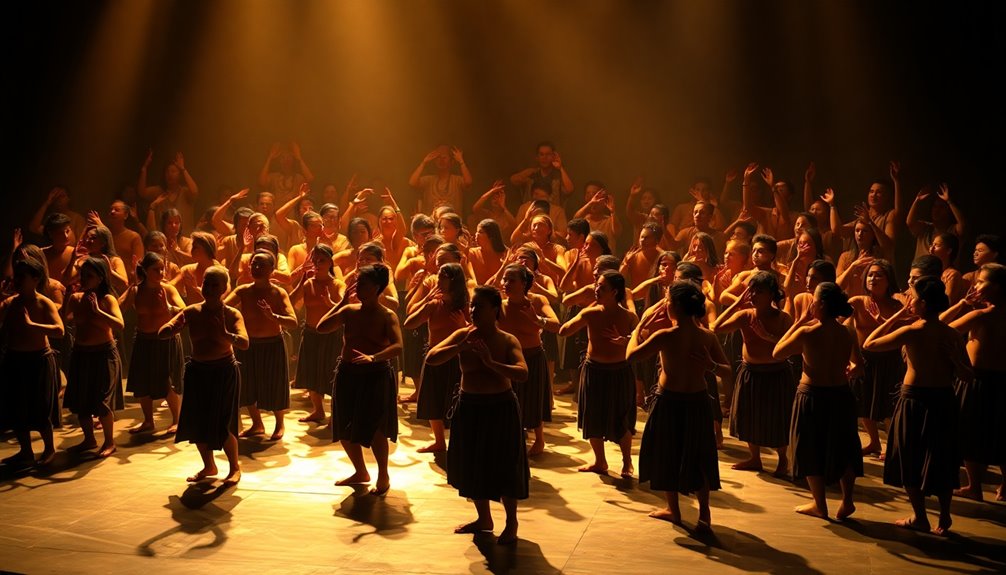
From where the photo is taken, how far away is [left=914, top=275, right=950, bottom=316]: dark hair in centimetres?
557

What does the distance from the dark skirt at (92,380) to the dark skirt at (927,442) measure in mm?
5210

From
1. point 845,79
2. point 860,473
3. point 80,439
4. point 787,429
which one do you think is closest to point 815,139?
point 845,79

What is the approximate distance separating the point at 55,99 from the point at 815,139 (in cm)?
948

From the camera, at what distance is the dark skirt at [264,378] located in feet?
24.8

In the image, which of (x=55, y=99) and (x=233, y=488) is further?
(x=55, y=99)

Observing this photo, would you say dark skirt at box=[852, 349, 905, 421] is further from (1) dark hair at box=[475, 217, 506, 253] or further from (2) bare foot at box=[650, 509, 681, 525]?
(1) dark hair at box=[475, 217, 506, 253]

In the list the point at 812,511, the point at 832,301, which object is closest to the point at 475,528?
the point at 812,511

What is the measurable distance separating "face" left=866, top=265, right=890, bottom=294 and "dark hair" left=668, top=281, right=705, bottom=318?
168cm

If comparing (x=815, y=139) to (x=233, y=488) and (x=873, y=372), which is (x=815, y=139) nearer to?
(x=873, y=372)

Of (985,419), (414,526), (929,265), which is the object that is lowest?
(414,526)

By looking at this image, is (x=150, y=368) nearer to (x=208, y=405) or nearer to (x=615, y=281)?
(x=208, y=405)

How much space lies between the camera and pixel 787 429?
21.9 ft

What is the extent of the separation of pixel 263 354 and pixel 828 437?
4.09 m

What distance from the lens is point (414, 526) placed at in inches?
225
